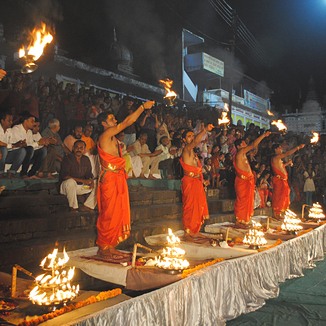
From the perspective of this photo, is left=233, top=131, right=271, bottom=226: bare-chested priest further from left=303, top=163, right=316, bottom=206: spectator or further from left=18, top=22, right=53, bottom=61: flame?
left=303, top=163, right=316, bottom=206: spectator

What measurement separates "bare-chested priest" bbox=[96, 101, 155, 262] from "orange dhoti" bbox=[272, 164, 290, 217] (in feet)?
22.1

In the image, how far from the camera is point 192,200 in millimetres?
7617

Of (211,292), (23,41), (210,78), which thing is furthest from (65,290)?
(210,78)

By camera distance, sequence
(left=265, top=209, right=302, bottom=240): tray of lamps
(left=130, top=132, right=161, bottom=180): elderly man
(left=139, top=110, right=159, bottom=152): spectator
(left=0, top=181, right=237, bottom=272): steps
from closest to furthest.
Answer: (left=0, top=181, right=237, bottom=272): steps, (left=265, top=209, right=302, bottom=240): tray of lamps, (left=130, top=132, right=161, bottom=180): elderly man, (left=139, top=110, right=159, bottom=152): spectator

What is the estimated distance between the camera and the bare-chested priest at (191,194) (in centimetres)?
757

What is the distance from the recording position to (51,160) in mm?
8094

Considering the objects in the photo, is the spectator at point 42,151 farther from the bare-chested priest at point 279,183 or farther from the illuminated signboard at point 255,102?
the illuminated signboard at point 255,102

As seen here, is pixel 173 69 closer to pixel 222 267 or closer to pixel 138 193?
pixel 138 193

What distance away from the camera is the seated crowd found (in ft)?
24.0

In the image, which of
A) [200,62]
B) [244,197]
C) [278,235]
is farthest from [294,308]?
[200,62]

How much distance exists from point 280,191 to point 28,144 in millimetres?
7453

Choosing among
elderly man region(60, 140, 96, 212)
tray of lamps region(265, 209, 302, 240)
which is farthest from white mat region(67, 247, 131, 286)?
tray of lamps region(265, 209, 302, 240)

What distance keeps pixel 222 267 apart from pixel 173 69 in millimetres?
21113

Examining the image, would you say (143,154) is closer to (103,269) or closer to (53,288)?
(103,269)
